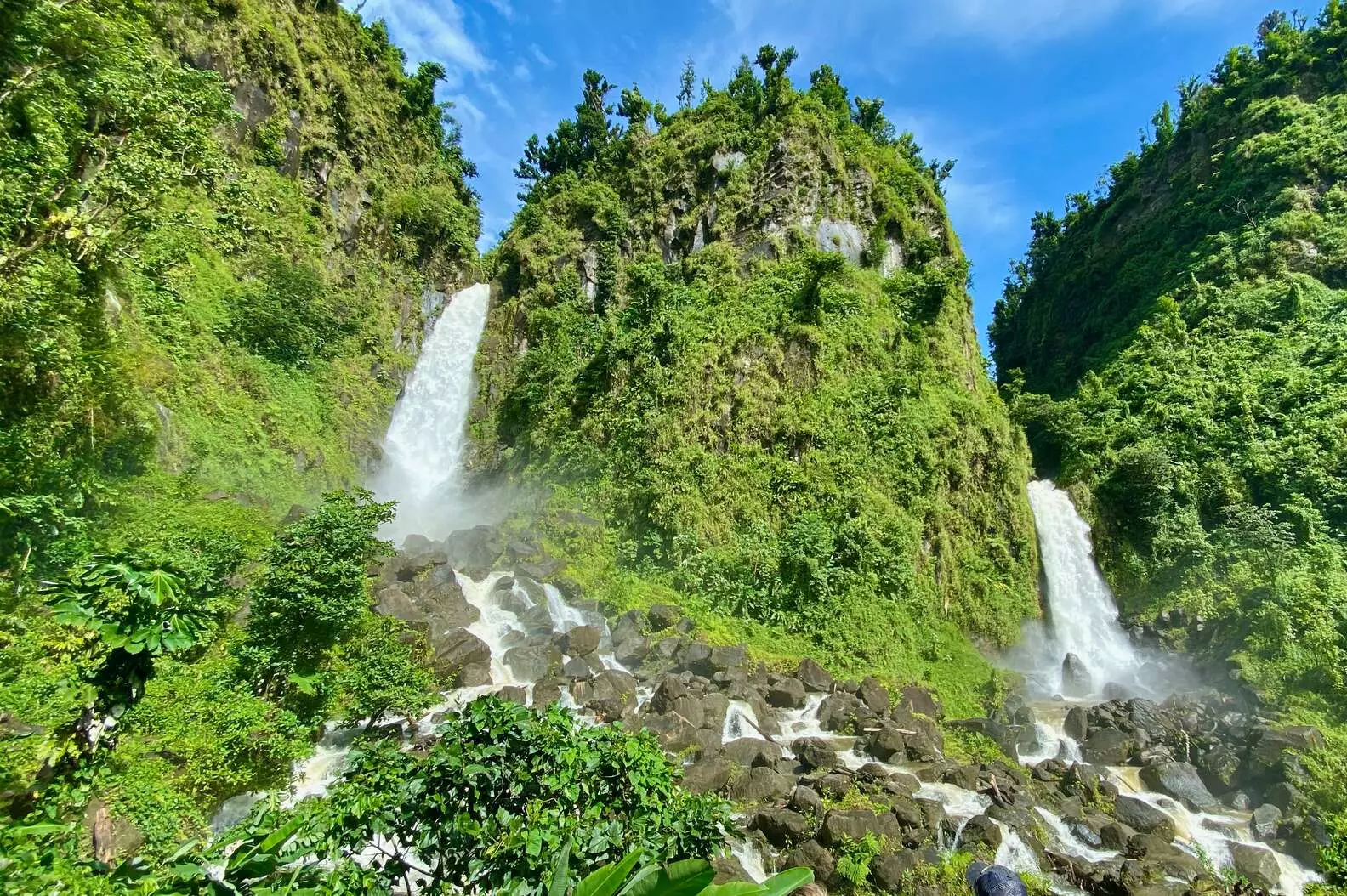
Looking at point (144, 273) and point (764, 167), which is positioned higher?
point (764, 167)

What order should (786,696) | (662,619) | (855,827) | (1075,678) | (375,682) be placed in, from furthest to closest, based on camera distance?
(1075,678) < (662,619) < (786,696) < (375,682) < (855,827)

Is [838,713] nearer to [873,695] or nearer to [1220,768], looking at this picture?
[873,695]

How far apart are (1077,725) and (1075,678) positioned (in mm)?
5030

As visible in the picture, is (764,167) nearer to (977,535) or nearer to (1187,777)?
(977,535)

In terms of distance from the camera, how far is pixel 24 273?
26.8ft

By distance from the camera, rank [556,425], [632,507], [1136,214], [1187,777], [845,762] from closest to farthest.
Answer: [845,762] → [1187,777] → [632,507] → [556,425] → [1136,214]

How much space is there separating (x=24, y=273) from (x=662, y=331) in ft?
55.8

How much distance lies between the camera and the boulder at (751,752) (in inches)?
444

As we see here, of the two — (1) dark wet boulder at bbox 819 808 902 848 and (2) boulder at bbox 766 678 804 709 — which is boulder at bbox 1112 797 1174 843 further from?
(2) boulder at bbox 766 678 804 709

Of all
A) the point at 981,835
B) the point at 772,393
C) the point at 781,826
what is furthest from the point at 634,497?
the point at 981,835

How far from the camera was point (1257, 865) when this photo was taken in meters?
10.0

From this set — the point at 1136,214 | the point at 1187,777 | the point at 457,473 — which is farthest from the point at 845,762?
the point at 1136,214

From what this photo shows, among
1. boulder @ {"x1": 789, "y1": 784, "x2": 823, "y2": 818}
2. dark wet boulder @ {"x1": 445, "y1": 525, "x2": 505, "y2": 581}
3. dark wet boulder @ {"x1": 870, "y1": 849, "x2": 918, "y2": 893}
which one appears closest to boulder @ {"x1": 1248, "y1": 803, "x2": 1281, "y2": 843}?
dark wet boulder @ {"x1": 870, "y1": 849, "x2": 918, "y2": 893}

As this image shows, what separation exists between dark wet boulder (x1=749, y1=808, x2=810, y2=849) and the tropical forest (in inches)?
2.1
